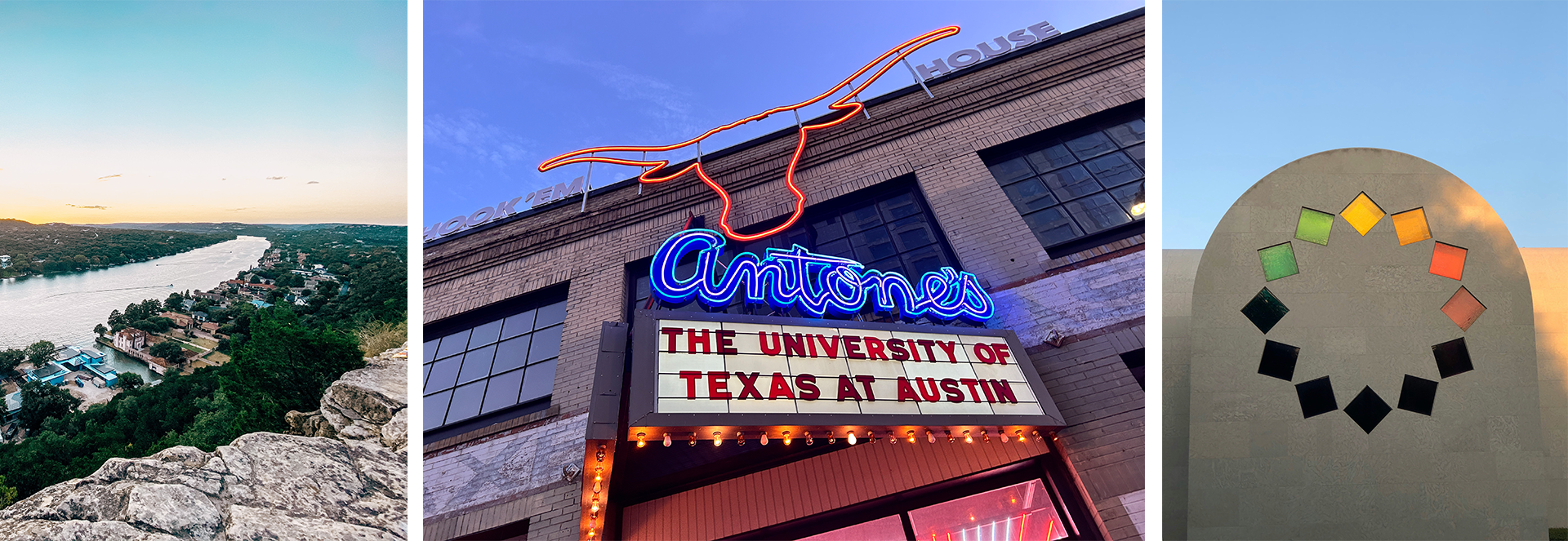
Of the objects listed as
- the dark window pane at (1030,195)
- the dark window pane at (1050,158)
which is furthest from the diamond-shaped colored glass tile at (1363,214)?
the dark window pane at (1050,158)

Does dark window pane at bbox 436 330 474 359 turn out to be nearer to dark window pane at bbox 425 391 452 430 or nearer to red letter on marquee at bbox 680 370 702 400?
dark window pane at bbox 425 391 452 430

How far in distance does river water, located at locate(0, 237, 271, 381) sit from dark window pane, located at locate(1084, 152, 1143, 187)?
46.0 feet

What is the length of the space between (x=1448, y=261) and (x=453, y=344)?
49.5 ft

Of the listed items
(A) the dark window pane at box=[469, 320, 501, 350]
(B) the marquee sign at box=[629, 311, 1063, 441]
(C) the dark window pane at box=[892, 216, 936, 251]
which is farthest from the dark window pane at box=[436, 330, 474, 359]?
(C) the dark window pane at box=[892, 216, 936, 251]

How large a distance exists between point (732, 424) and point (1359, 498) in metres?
7.81

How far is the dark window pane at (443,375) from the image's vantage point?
11769 millimetres

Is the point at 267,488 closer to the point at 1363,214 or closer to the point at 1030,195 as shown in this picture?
the point at 1030,195

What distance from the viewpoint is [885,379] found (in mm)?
8547

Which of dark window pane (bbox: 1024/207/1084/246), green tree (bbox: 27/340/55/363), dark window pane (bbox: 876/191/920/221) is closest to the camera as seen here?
green tree (bbox: 27/340/55/363)

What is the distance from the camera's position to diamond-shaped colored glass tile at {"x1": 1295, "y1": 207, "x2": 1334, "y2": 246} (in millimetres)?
8922

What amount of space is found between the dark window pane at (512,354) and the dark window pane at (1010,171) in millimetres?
9124

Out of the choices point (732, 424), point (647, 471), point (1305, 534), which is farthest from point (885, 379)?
point (1305, 534)

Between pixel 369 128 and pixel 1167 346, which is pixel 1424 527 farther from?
pixel 369 128

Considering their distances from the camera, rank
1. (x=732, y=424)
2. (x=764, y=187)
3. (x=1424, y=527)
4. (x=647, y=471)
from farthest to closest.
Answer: (x=764, y=187)
(x=647, y=471)
(x=1424, y=527)
(x=732, y=424)
